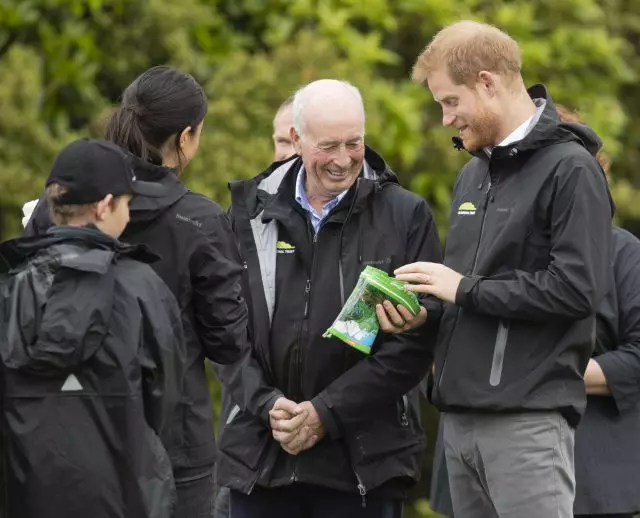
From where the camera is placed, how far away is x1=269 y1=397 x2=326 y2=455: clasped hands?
4.75 metres

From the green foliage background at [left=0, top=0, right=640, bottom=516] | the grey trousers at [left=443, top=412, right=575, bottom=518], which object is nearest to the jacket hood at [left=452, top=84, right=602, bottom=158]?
the grey trousers at [left=443, top=412, right=575, bottom=518]

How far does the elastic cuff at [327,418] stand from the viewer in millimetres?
4762

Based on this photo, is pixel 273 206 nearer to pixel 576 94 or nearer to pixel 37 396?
pixel 37 396

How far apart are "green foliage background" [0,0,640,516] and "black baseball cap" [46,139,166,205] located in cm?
442

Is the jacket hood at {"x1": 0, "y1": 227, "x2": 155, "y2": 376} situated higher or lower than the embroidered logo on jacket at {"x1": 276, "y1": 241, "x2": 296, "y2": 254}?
higher

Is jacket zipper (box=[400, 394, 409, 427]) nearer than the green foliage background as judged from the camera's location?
Yes

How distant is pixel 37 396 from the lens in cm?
387

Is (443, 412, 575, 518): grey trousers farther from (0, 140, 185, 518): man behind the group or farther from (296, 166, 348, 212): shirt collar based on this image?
(0, 140, 185, 518): man behind the group

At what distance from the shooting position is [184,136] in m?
4.52

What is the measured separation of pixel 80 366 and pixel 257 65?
5139 mm

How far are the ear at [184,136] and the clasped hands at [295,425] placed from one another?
922 mm

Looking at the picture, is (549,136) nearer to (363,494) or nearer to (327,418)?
(327,418)

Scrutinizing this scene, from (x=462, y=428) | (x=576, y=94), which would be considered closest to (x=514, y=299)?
(x=462, y=428)

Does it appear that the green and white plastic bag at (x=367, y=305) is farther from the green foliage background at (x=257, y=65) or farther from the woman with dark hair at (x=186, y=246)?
the green foliage background at (x=257, y=65)
